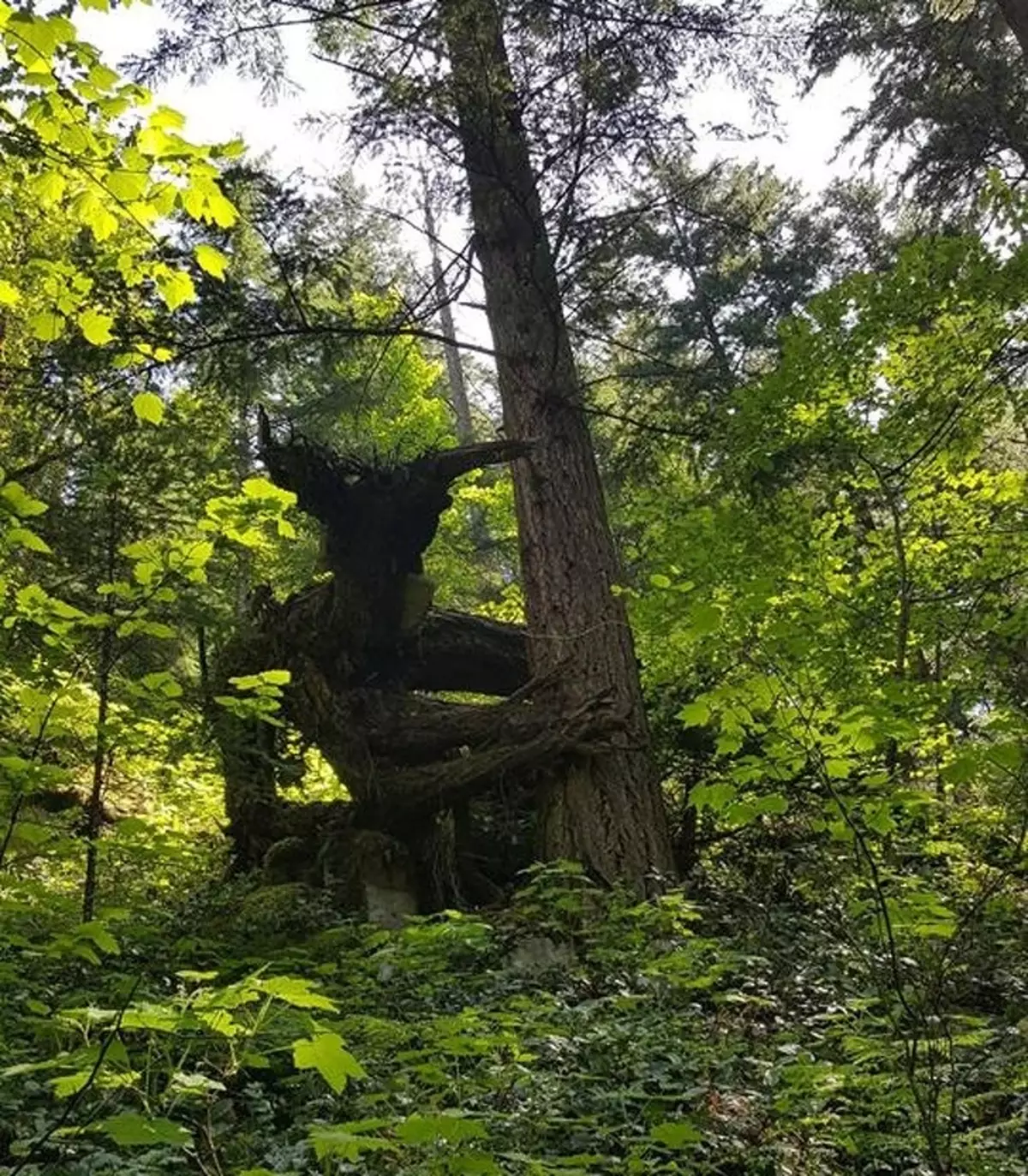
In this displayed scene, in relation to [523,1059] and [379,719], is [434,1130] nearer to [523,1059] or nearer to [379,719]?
[523,1059]

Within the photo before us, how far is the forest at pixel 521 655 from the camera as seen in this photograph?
10.3ft

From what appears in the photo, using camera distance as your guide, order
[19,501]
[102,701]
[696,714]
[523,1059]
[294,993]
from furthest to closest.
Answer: [102,701] < [19,501] < [523,1059] < [696,714] < [294,993]

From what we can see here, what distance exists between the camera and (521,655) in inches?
344

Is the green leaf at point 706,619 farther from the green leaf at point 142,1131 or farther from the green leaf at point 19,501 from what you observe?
the green leaf at point 19,501

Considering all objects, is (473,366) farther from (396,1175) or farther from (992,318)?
(396,1175)

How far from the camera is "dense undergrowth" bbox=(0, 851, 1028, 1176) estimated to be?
235 centimetres

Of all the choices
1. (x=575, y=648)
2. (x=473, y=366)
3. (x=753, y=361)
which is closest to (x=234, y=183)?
(x=575, y=648)

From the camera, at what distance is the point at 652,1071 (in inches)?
132

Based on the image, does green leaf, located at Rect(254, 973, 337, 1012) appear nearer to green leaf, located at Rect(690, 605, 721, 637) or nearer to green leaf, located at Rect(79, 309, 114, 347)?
green leaf, located at Rect(690, 605, 721, 637)

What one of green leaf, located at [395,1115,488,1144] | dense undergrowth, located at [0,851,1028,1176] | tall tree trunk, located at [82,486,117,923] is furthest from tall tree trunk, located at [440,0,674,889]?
green leaf, located at [395,1115,488,1144]

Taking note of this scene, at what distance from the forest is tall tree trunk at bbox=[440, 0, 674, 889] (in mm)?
32

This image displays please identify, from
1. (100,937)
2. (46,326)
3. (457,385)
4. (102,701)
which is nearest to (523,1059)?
(100,937)

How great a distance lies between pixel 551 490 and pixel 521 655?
5.75 feet

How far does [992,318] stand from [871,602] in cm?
196
